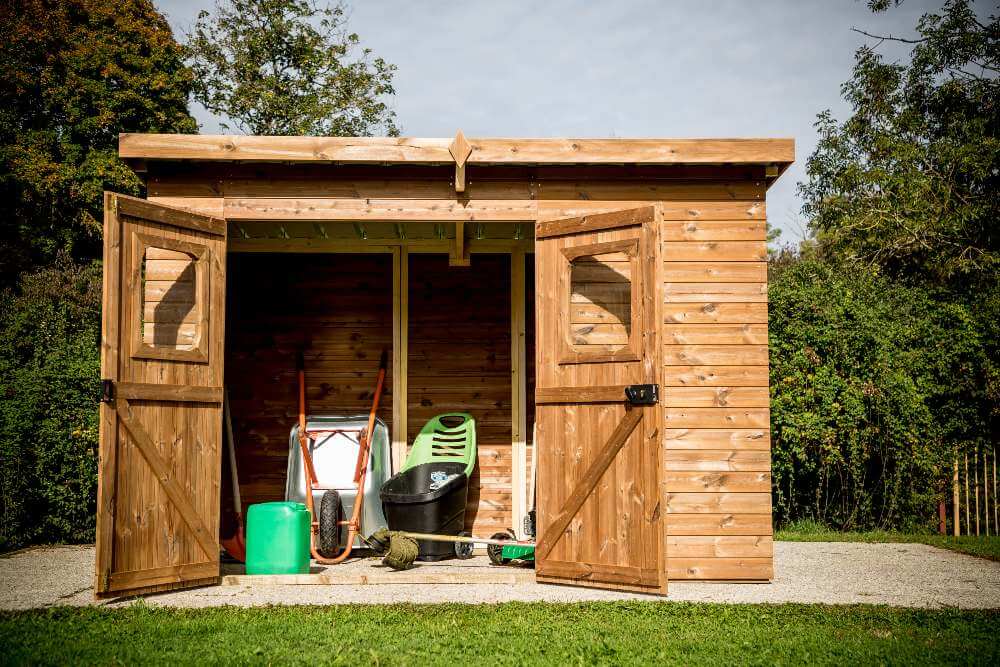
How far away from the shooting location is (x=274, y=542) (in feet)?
19.6

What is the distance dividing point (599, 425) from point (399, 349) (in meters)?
2.73

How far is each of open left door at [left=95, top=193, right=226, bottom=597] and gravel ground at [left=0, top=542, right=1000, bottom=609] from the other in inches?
10.7

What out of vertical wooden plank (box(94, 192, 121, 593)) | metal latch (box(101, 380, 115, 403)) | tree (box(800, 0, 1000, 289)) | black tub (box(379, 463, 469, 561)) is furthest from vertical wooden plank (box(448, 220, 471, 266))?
tree (box(800, 0, 1000, 289))

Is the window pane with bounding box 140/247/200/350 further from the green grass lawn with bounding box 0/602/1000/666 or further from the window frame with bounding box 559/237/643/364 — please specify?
the window frame with bounding box 559/237/643/364

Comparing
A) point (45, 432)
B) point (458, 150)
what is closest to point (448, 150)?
point (458, 150)

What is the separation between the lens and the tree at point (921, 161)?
15180mm

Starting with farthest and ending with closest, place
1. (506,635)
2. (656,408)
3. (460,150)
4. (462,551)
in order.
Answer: (462,551) → (460,150) → (656,408) → (506,635)

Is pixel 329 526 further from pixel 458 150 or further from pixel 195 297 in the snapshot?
pixel 458 150

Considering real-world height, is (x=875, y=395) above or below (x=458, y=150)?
below

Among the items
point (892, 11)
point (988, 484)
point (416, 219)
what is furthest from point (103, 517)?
point (892, 11)

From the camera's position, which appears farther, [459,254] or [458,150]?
[459,254]

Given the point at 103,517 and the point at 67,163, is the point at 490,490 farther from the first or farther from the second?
the point at 67,163

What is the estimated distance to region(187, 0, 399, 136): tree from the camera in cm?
1794

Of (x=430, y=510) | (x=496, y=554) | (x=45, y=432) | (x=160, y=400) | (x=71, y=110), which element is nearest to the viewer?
(x=160, y=400)
